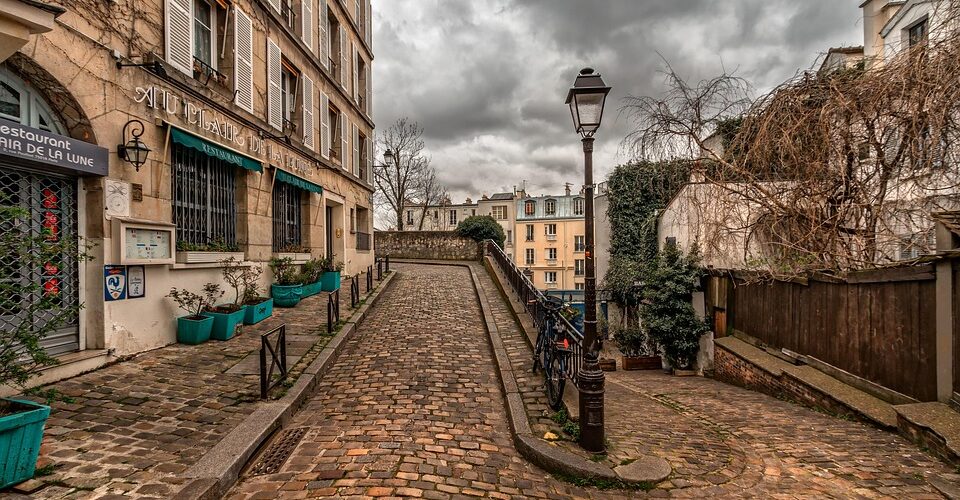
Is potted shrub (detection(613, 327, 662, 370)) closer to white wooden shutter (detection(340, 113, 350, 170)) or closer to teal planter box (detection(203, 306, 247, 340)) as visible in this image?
teal planter box (detection(203, 306, 247, 340))

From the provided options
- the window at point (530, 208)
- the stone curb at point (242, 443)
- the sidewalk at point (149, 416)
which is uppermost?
the window at point (530, 208)

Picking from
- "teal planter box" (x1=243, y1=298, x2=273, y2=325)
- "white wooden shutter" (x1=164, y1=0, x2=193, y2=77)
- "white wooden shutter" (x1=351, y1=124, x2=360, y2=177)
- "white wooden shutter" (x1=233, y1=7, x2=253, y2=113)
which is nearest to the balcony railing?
"white wooden shutter" (x1=351, y1=124, x2=360, y2=177)

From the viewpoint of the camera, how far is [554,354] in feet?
17.8

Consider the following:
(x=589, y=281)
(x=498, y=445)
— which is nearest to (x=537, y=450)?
(x=498, y=445)

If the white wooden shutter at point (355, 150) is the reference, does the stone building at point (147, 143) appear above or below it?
below

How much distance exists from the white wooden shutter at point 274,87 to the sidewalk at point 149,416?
564cm

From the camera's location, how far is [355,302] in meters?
10.6

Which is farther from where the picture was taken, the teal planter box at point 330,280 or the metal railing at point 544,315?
the teal planter box at point 330,280

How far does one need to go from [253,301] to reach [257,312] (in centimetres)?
25

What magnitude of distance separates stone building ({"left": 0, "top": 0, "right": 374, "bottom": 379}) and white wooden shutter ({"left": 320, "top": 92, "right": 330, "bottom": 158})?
1057mm

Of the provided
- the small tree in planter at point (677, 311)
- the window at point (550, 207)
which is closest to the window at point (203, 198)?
the small tree in planter at point (677, 311)

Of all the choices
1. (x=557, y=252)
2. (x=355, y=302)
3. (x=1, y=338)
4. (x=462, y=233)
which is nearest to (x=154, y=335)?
(x=1, y=338)

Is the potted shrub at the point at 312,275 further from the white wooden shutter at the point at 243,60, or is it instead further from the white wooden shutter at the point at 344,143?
the white wooden shutter at the point at 344,143

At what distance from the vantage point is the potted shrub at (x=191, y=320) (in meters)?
6.80
